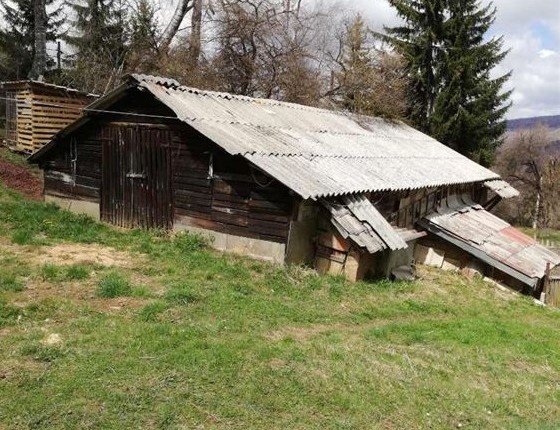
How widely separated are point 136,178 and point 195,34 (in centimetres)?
1380

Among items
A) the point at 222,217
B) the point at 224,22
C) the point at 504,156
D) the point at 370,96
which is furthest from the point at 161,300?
the point at 504,156

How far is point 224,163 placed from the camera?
1158cm

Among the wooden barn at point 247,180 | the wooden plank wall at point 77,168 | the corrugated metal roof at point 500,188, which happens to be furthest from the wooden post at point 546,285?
the wooden plank wall at point 77,168

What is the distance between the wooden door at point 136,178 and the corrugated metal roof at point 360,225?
4.17 meters

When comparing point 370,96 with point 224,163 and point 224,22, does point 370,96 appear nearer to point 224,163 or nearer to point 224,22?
point 224,22

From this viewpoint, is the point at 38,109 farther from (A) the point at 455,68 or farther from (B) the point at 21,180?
(A) the point at 455,68

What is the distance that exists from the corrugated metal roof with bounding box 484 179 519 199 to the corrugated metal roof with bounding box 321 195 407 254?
43.7ft

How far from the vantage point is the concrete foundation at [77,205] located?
14.1 m

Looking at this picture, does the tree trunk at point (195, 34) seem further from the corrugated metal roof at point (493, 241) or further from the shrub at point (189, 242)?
the shrub at point (189, 242)

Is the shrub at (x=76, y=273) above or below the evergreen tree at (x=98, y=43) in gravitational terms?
below

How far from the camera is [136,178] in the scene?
13.1m

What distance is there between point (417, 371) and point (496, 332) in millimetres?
2807

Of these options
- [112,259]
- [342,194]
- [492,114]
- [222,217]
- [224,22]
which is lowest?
[112,259]

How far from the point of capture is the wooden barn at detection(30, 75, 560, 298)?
35.8 ft
